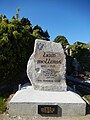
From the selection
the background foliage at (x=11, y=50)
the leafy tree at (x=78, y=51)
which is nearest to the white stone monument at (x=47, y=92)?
the background foliage at (x=11, y=50)

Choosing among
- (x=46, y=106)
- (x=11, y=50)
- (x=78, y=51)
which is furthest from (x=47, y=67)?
(x=78, y=51)

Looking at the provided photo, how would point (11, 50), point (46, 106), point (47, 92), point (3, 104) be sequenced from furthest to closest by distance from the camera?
point (11, 50)
point (47, 92)
point (3, 104)
point (46, 106)

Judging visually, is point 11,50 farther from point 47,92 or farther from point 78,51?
point 78,51

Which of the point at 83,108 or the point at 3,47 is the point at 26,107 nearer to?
the point at 83,108

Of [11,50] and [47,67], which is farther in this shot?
[11,50]

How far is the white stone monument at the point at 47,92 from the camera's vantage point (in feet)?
37.7

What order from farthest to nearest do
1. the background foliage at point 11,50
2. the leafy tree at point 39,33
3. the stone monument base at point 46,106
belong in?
the leafy tree at point 39,33
the background foliage at point 11,50
the stone monument base at point 46,106

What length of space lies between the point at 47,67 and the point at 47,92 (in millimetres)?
1801

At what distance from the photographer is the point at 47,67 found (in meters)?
14.5

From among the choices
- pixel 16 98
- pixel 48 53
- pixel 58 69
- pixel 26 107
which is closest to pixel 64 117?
pixel 26 107

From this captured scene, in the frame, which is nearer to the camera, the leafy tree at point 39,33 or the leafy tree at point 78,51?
the leafy tree at point 39,33

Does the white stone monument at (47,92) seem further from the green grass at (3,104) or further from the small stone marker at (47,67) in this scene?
the green grass at (3,104)

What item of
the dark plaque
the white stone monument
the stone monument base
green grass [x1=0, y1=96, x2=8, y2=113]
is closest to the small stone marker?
the white stone monument

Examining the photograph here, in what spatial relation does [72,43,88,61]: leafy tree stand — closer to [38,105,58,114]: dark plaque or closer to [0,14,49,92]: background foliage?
[0,14,49,92]: background foliage
